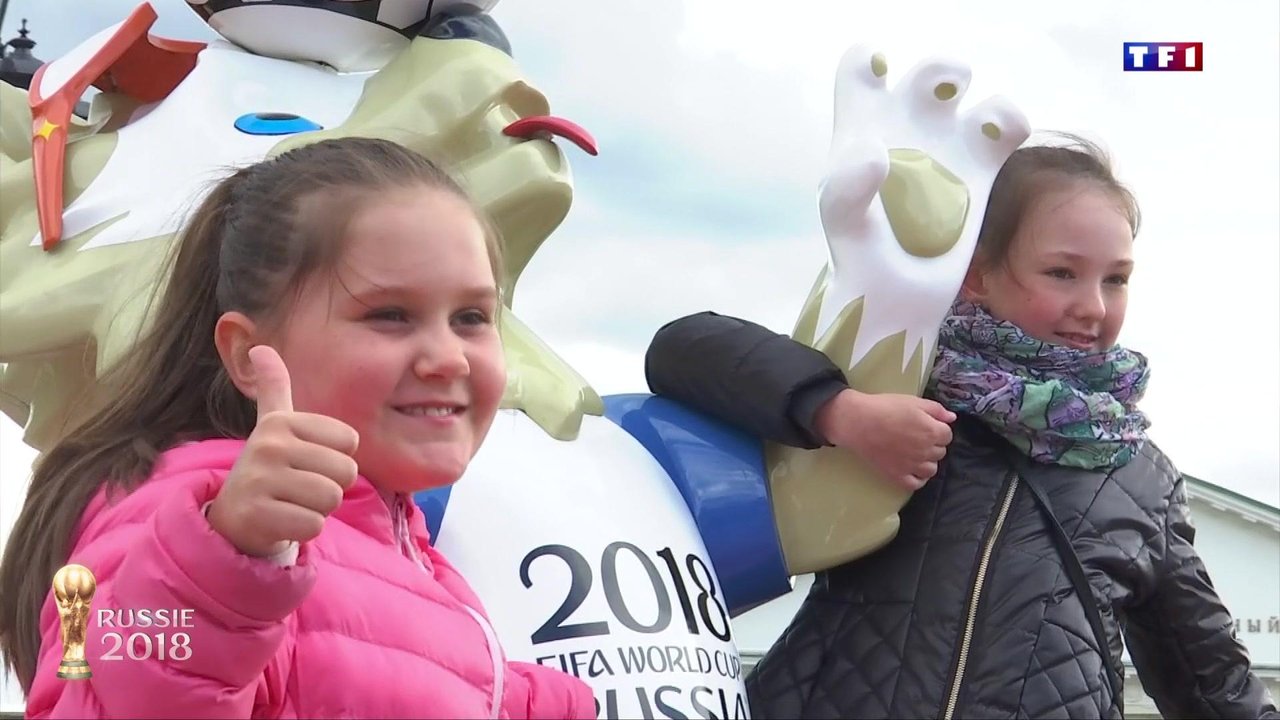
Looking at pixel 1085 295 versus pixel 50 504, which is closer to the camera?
pixel 50 504

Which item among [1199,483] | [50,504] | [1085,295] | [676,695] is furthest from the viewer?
[1199,483]

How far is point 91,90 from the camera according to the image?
7.36 ft

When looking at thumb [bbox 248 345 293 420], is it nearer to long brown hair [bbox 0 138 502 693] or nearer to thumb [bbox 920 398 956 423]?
long brown hair [bbox 0 138 502 693]

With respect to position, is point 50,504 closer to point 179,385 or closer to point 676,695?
point 179,385

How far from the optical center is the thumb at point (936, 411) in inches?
75.6

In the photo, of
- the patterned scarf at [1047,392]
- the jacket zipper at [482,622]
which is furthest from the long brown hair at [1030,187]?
the jacket zipper at [482,622]

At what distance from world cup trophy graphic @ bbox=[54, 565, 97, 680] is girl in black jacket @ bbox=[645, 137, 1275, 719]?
1.12m

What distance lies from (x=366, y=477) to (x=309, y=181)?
0.23 meters

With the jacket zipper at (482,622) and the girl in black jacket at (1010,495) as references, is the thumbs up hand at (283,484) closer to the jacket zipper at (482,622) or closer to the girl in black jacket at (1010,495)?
the jacket zipper at (482,622)

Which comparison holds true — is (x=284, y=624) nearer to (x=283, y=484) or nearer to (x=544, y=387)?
(x=283, y=484)

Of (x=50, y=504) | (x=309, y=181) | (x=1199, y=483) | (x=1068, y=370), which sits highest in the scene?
(x=309, y=181)

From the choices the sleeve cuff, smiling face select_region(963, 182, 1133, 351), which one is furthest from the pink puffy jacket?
smiling face select_region(963, 182, 1133, 351)

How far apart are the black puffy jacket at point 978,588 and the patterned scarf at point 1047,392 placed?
1.6 inches

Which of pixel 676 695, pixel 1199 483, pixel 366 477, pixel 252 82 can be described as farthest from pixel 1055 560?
pixel 1199 483
